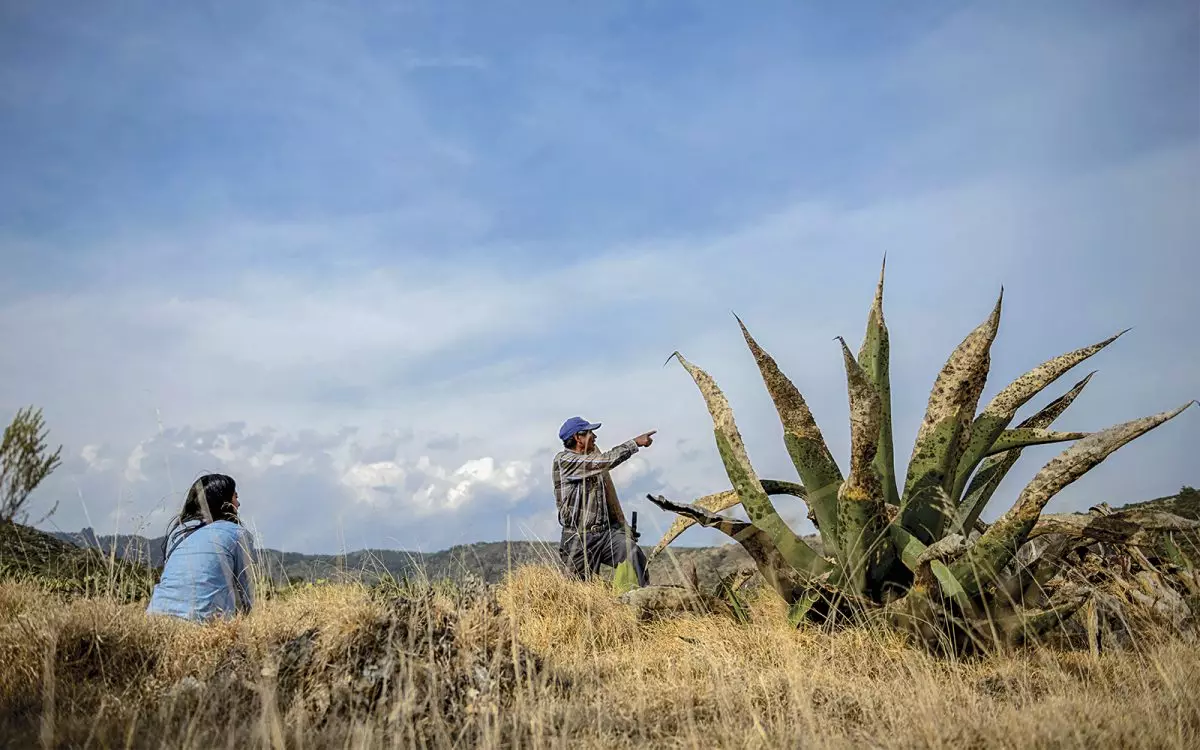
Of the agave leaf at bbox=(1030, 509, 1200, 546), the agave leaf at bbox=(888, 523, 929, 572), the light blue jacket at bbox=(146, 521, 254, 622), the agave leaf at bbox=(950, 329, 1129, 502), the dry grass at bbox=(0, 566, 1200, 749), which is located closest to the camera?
the dry grass at bbox=(0, 566, 1200, 749)

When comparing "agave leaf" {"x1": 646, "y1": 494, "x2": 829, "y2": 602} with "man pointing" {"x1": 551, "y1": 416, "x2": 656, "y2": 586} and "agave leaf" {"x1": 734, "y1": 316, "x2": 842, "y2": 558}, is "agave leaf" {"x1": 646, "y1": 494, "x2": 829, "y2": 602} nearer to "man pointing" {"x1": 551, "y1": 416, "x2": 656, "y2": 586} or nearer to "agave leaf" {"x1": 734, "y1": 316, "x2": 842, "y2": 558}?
"agave leaf" {"x1": 734, "y1": 316, "x2": 842, "y2": 558}

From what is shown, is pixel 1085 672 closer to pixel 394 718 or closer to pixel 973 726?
pixel 973 726

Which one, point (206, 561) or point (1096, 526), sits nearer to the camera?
point (1096, 526)

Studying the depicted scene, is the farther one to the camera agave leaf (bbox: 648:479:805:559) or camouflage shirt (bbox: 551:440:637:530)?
camouflage shirt (bbox: 551:440:637:530)

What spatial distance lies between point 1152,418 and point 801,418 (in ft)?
Result: 5.93

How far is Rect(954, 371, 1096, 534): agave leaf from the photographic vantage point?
215 inches

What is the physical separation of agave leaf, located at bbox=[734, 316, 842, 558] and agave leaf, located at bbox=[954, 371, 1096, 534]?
0.92 meters

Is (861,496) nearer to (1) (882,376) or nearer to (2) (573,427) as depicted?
(1) (882,376)

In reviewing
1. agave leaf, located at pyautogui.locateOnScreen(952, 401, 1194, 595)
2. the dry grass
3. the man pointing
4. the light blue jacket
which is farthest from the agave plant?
the light blue jacket

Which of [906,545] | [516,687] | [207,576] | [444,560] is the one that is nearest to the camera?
[516,687]

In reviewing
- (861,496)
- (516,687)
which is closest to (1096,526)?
(861,496)

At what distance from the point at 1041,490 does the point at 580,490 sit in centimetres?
397

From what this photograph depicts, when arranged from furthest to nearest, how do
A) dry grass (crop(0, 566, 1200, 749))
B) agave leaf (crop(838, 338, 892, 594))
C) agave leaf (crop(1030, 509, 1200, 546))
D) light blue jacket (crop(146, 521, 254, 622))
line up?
1. light blue jacket (crop(146, 521, 254, 622))
2. agave leaf (crop(1030, 509, 1200, 546))
3. agave leaf (crop(838, 338, 892, 594))
4. dry grass (crop(0, 566, 1200, 749))

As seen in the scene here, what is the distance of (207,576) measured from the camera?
19.4 ft
